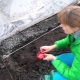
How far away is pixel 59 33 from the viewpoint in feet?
8.55

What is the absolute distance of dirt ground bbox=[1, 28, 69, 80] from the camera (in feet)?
7.41

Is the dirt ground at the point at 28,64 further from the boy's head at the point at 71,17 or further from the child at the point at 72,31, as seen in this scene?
the boy's head at the point at 71,17

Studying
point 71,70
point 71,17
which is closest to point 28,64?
point 71,70

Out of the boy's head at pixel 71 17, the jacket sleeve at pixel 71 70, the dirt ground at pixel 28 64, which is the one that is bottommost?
the dirt ground at pixel 28 64

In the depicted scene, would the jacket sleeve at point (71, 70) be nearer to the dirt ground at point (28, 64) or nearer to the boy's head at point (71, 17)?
the boy's head at point (71, 17)

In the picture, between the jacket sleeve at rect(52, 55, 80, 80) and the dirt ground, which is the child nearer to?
the jacket sleeve at rect(52, 55, 80, 80)

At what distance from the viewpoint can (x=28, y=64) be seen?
91.9 inches

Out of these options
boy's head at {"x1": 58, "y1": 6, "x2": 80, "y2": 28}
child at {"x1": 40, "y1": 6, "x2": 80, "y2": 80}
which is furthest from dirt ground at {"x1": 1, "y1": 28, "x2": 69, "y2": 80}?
boy's head at {"x1": 58, "y1": 6, "x2": 80, "y2": 28}

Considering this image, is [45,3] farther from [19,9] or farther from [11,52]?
[11,52]

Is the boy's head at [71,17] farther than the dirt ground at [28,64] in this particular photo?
No

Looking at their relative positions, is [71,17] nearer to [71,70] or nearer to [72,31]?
[72,31]

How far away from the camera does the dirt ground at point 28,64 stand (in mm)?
2260

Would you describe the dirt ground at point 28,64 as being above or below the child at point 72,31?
below

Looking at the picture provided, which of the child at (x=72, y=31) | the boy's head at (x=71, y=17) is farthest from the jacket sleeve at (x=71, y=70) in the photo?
the boy's head at (x=71, y=17)
